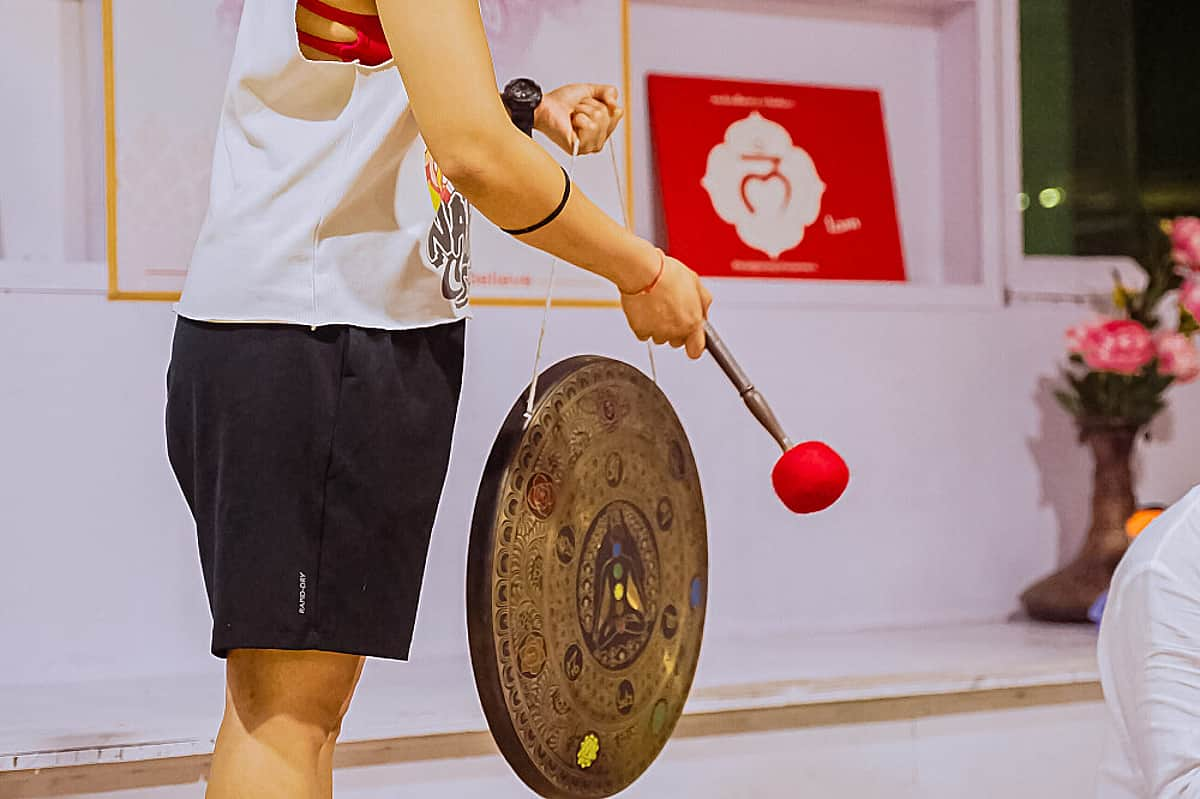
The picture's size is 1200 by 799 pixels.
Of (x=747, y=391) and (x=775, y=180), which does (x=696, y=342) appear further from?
(x=775, y=180)

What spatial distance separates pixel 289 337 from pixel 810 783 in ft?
3.98

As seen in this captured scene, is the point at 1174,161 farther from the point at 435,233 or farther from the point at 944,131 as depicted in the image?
the point at 435,233

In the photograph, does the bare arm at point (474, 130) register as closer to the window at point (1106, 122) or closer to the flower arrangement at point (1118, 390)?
the flower arrangement at point (1118, 390)

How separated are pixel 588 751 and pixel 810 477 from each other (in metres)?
0.34

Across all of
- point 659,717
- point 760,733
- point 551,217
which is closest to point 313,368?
point 551,217

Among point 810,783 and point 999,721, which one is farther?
point 999,721

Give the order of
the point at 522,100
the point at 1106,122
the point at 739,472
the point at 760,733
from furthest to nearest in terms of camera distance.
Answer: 1. the point at 1106,122
2. the point at 739,472
3. the point at 760,733
4. the point at 522,100

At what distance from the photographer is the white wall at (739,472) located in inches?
86.6

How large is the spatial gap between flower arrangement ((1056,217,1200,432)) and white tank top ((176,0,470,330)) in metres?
1.88

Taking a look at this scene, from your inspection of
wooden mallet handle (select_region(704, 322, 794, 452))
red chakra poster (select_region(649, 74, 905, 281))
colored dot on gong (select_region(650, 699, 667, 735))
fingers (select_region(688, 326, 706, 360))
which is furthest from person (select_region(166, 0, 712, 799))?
red chakra poster (select_region(649, 74, 905, 281))

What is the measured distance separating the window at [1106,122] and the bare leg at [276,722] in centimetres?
224

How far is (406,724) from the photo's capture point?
1790 mm

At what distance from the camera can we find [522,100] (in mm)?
1322

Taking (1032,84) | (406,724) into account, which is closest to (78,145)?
(406,724)
